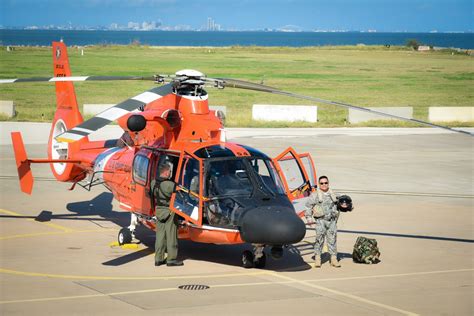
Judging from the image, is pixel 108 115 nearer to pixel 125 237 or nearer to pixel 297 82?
pixel 125 237

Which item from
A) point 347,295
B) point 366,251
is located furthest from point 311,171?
point 347,295

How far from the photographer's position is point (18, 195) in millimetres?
22781

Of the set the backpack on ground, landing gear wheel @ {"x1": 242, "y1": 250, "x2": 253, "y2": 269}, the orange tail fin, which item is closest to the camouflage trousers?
the backpack on ground

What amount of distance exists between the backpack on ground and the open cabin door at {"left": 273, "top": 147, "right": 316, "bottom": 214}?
48.4 inches

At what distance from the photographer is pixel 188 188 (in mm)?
15219

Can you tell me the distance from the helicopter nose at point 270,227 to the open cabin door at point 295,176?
4.64ft

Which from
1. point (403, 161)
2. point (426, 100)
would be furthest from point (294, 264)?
point (426, 100)

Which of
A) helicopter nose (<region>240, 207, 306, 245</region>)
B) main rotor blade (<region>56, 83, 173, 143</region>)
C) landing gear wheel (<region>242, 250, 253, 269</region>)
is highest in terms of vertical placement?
main rotor blade (<region>56, 83, 173, 143</region>)

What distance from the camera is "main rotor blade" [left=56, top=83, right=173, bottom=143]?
13.4m

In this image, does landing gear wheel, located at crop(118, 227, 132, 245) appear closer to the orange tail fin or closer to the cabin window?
the cabin window

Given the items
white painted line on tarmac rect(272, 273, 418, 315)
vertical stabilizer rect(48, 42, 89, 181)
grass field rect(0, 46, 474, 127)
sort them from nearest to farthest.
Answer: white painted line on tarmac rect(272, 273, 418, 315), vertical stabilizer rect(48, 42, 89, 181), grass field rect(0, 46, 474, 127)

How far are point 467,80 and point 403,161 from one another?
5013 cm

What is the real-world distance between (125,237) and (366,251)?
4.62m

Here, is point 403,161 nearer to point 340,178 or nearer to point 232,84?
point 340,178
